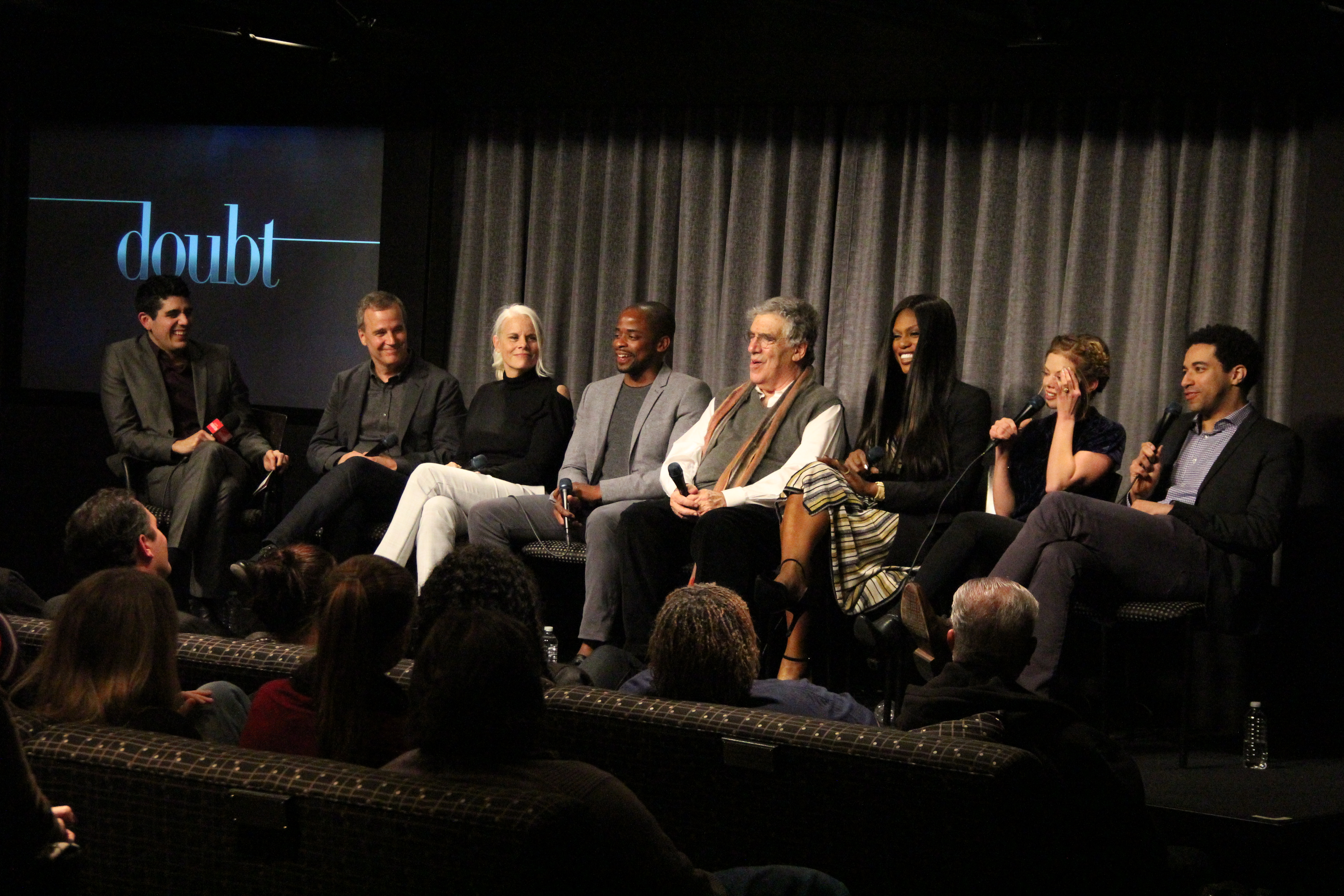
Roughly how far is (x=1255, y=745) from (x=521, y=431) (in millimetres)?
2832

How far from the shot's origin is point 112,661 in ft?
7.14

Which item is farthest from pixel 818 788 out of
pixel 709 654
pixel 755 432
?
pixel 755 432

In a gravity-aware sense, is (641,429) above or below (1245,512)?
above

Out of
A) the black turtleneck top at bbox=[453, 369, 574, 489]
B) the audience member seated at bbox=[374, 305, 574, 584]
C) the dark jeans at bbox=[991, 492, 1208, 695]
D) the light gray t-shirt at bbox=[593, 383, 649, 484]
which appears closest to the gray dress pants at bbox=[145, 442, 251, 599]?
the audience member seated at bbox=[374, 305, 574, 584]

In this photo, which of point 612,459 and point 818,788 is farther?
point 612,459

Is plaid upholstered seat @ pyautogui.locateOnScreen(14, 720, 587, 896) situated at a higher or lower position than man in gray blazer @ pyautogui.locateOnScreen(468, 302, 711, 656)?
lower

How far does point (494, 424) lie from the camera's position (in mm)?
5547

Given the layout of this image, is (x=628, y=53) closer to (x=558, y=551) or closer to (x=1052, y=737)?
(x=558, y=551)

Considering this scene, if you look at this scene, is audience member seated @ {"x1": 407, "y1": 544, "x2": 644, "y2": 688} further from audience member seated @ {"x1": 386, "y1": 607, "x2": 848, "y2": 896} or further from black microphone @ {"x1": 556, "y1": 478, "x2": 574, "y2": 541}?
black microphone @ {"x1": 556, "y1": 478, "x2": 574, "y2": 541}

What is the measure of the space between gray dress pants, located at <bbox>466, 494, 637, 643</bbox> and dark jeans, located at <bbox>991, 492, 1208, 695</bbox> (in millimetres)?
1347

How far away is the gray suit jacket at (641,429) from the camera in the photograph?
5.06 metres

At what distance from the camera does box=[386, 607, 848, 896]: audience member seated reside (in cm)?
171

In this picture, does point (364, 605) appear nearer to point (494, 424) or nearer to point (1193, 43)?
point (494, 424)

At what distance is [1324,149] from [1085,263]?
898 mm
